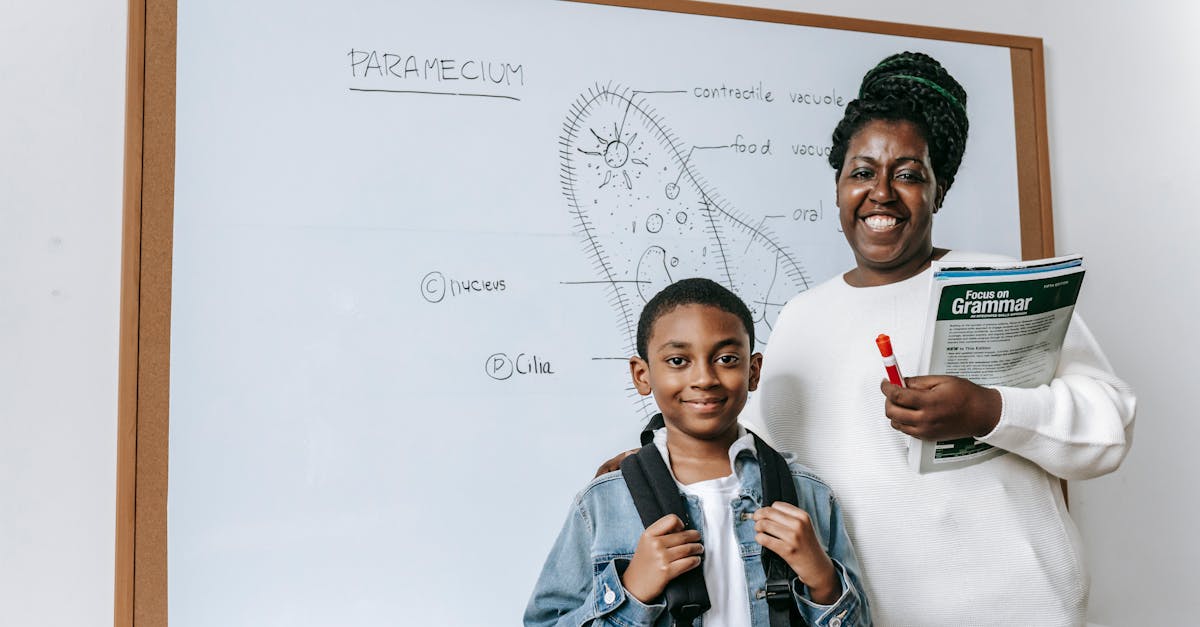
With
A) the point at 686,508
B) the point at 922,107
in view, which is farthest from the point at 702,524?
the point at 922,107

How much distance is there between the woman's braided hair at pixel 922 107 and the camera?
1213 millimetres

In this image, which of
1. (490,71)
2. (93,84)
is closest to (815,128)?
(490,71)

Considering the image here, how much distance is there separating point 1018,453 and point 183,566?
3.67 feet

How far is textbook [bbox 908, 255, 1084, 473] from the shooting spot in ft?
3.43

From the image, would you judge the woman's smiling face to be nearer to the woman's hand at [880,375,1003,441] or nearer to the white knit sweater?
the white knit sweater

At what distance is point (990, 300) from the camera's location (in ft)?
3.47

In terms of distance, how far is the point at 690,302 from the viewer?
1081 millimetres

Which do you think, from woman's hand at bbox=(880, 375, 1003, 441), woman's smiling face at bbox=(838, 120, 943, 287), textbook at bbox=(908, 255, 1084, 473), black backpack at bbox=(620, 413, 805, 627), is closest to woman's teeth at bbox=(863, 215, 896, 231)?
woman's smiling face at bbox=(838, 120, 943, 287)

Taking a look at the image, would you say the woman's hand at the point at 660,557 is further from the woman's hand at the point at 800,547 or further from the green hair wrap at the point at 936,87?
the green hair wrap at the point at 936,87

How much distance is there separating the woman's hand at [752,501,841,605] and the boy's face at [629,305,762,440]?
0.12m

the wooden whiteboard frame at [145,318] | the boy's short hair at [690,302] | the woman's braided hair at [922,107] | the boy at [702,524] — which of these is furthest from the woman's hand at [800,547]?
the wooden whiteboard frame at [145,318]

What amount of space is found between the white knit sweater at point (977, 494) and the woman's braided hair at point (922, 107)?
0.65 feet

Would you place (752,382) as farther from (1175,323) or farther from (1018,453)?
(1175,323)

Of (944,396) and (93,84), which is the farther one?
(93,84)
